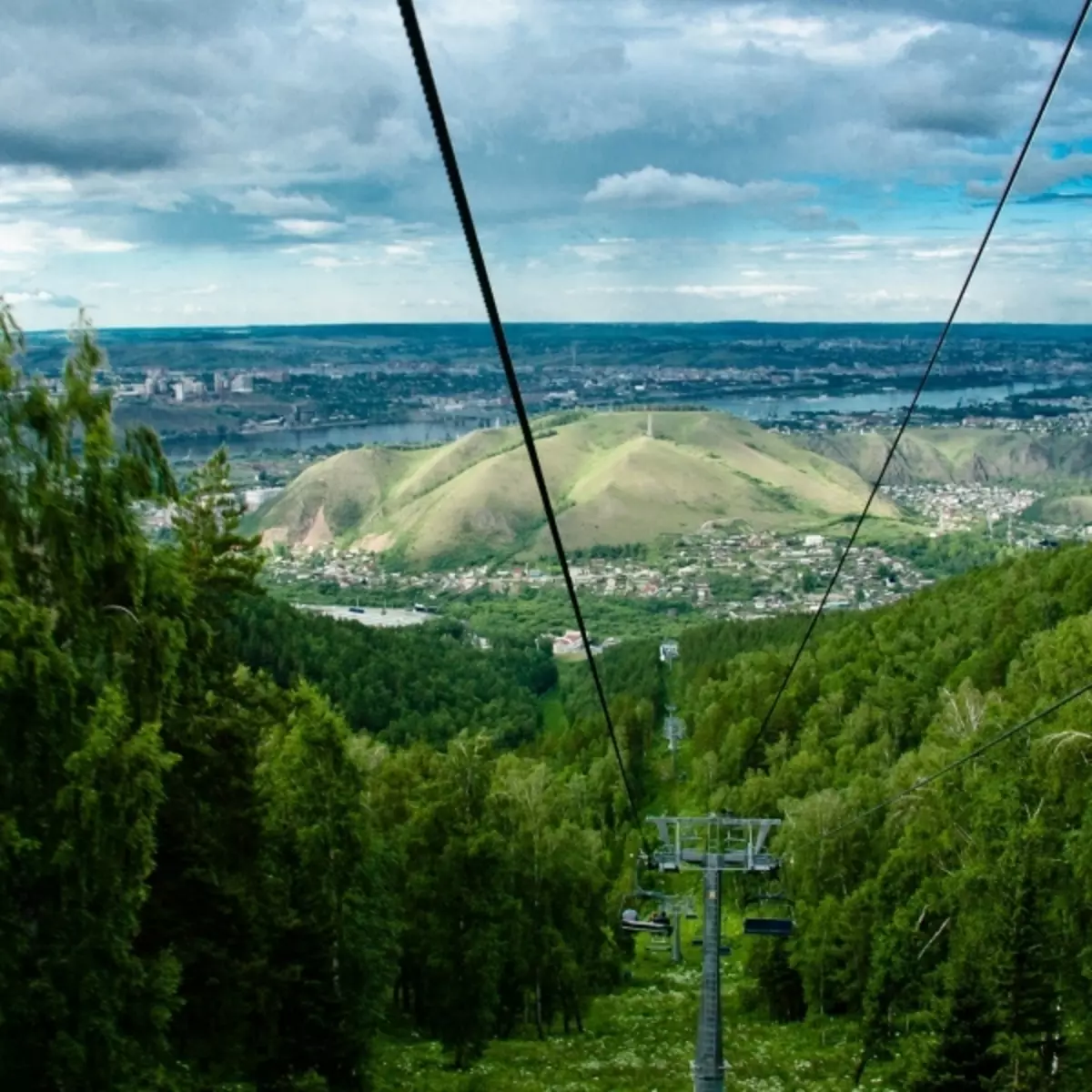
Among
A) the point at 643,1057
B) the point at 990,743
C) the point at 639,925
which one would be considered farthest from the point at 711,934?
the point at 643,1057

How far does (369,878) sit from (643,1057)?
13.6m

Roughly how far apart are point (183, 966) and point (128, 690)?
5.41 meters

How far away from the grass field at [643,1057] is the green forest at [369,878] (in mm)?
159

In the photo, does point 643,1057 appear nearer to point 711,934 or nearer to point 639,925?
point 639,925

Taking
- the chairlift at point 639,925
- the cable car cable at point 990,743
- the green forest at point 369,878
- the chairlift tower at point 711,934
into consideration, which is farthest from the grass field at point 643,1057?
the chairlift tower at point 711,934

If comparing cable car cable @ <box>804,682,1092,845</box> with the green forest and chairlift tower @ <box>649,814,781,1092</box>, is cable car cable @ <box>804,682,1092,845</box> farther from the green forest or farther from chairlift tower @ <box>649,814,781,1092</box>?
chairlift tower @ <box>649,814,781,1092</box>

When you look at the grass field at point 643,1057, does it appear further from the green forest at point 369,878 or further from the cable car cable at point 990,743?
the cable car cable at point 990,743

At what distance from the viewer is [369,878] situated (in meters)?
24.0

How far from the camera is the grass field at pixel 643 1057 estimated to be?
29.7 meters

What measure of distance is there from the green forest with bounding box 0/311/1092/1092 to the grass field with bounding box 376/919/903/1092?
16 cm

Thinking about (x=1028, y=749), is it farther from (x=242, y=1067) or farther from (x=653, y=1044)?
(x=242, y=1067)

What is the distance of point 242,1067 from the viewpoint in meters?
20.7

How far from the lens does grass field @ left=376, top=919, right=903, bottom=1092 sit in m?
29.7

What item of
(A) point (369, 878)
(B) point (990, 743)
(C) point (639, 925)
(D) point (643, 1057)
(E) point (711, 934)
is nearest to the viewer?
(E) point (711, 934)
